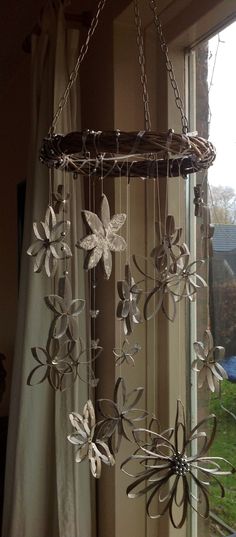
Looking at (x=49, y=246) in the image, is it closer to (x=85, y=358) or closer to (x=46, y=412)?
(x=85, y=358)

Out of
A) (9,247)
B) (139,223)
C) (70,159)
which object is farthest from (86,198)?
(9,247)

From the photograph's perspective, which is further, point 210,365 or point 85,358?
point 85,358

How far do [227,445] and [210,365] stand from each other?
0.45m

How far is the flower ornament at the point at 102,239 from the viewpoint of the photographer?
66 cm

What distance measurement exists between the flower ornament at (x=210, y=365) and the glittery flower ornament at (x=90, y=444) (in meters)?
0.18

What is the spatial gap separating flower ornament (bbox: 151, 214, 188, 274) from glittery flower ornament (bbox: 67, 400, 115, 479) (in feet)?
0.83

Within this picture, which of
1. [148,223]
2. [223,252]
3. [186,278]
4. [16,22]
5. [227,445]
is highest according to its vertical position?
[16,22]

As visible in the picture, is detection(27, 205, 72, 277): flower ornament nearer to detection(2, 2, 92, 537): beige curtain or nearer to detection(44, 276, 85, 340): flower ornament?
detection(44, 276, 85, 340): flower ornament

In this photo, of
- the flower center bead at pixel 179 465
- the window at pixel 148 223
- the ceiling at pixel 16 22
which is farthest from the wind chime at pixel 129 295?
the ceiling at pixel 16 22

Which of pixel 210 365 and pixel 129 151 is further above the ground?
pixel 129 151

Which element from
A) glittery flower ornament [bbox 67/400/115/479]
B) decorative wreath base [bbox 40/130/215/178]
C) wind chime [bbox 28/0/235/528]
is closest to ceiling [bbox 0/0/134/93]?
decorative wreath base [bbox 40/130/215/178]

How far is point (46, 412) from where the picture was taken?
1316 mm

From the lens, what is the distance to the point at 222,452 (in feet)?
3.51

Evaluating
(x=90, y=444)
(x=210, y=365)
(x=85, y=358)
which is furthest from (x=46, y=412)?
(x=210, y=365)
